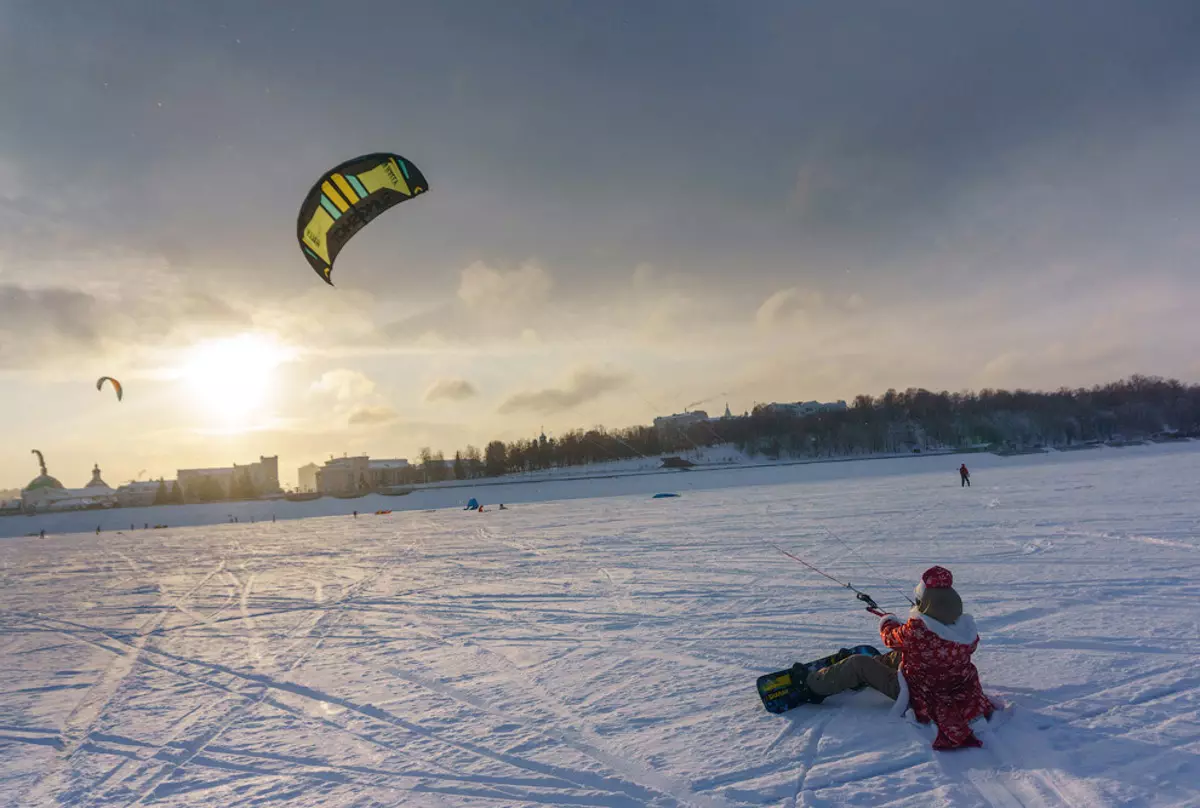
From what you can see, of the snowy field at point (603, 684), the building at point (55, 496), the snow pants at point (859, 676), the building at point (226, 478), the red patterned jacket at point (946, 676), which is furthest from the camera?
the building at point (226, 478)

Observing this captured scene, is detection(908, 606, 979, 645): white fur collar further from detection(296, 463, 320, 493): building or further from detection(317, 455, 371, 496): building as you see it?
detection(296, 463, 320, 493): building

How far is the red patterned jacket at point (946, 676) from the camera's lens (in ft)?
13.3

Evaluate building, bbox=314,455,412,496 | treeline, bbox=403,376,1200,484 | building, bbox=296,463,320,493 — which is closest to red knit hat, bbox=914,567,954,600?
treeline, bbox=403,376,1200,484

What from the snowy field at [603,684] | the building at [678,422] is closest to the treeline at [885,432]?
the building at [678,422]

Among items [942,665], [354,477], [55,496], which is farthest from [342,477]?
[942,665]

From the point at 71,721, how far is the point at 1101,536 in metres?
13.8

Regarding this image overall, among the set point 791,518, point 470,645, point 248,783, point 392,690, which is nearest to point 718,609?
point 470,645

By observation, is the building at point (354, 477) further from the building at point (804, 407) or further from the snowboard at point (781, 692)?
the snowboard at point (781, 692)

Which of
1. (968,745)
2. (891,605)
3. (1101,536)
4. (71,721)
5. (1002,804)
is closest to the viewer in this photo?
(1002,804)

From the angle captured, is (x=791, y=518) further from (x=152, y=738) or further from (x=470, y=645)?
(x=152, y=738)

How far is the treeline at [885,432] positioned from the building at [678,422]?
1170 millimetres

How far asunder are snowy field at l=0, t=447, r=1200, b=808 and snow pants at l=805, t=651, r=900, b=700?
0.16 m

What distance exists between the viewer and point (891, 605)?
782cm

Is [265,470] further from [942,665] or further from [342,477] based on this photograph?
[942,665]
